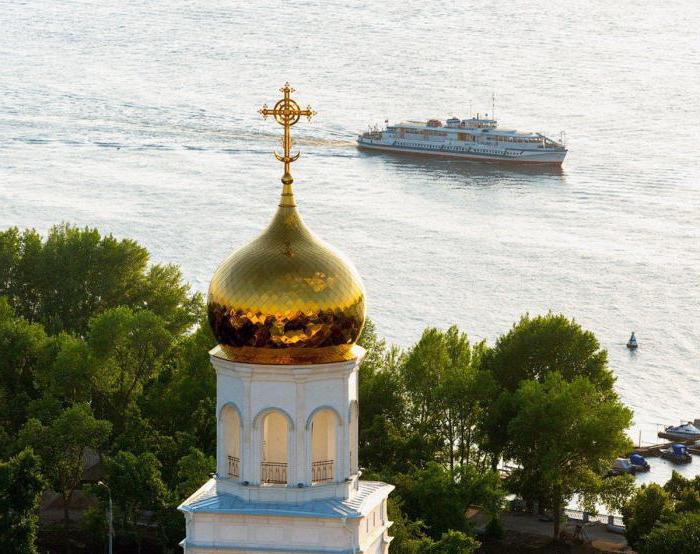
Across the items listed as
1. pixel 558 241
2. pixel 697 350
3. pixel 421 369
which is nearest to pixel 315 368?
pixel 421 369

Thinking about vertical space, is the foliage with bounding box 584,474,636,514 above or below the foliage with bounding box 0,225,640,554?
below

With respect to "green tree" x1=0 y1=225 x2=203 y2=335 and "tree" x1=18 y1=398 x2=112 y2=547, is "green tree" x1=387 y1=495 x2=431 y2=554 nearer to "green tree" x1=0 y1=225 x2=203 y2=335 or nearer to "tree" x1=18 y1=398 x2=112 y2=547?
"tree" x1=18 y1=398 x2=112 y2=547

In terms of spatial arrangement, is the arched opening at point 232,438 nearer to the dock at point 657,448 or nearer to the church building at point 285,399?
the church building at point 285,399

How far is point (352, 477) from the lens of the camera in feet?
70.5

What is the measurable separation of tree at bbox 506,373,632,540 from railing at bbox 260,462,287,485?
2358 cm

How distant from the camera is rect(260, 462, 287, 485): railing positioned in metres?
21.3

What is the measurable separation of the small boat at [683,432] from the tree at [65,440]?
62.7 feet

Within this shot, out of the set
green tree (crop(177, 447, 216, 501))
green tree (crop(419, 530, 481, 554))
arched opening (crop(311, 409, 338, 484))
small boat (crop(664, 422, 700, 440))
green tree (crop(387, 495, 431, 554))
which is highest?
arched opening (crop(311, 409, 338, 484))

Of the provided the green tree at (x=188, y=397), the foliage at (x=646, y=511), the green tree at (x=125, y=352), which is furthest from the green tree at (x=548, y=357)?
the green tree at (x=125, y=352)

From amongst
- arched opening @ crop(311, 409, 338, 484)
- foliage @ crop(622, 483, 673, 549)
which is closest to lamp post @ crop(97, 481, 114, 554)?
foliage @ crop(622, 483, 673, 549)

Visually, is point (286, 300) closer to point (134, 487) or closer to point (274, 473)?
point (274, 473)

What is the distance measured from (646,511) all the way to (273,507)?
23.6 m

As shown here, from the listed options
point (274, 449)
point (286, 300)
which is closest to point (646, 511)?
point (274, 449)

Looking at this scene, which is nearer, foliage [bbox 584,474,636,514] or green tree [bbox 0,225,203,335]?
foliage [bbox 584,474,636,514]
